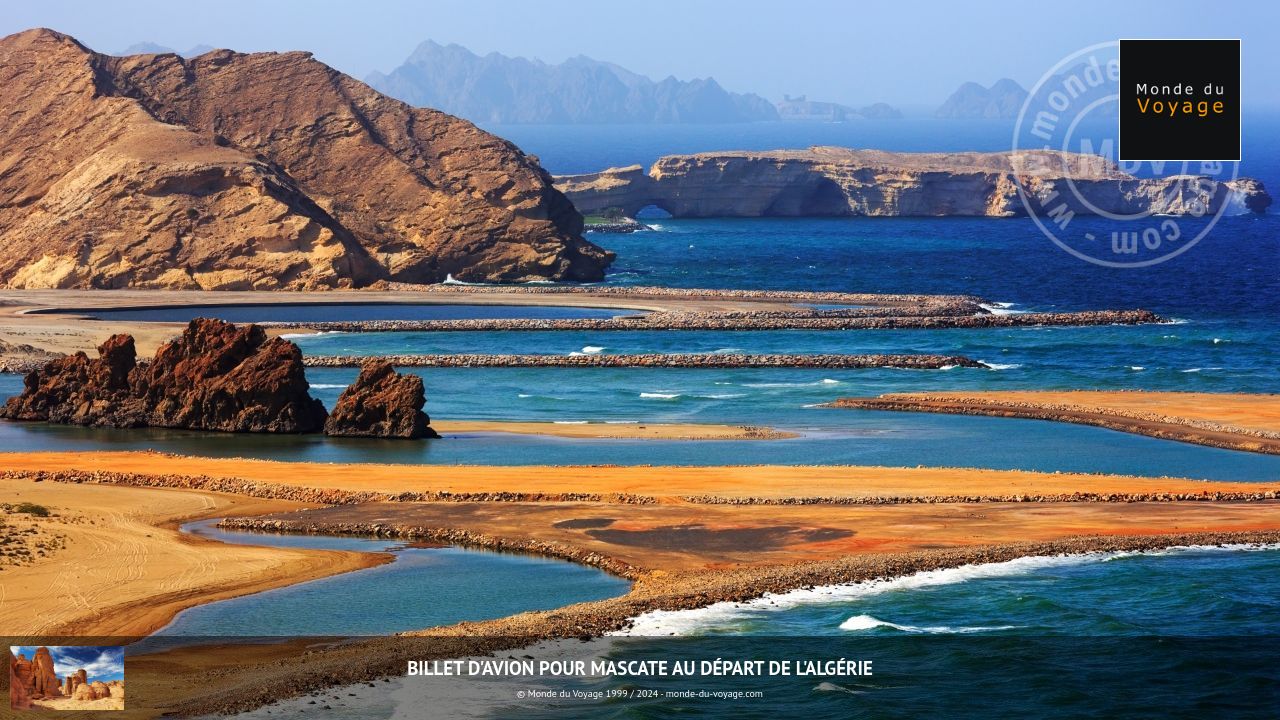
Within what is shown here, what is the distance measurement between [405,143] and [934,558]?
130646 mm

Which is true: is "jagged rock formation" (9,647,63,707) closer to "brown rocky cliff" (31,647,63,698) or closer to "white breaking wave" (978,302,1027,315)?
"brown rocky cliff" (31,647,63,698)

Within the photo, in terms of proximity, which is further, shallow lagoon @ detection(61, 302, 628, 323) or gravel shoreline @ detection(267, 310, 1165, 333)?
shallow lagoon @ detection(61, 302, 628, 323)

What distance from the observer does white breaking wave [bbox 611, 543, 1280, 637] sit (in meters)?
37.8

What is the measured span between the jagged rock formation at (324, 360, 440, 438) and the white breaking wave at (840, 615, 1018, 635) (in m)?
35.4

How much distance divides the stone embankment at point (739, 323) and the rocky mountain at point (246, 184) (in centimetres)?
2459

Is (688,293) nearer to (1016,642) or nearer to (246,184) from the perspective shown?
(246,184)

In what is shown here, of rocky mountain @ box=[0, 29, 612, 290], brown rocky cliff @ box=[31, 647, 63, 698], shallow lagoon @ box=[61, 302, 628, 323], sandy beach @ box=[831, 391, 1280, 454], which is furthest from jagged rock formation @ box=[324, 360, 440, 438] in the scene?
rocky mountain @ box=[0, 29, 612, 290]

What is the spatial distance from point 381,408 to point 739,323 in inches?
1854

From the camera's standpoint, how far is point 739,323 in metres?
115

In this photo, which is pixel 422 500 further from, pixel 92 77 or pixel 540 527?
pixel 92 77

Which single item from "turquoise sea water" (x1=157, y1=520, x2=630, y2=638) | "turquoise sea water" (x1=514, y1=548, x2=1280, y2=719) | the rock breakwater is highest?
the rock breakwater

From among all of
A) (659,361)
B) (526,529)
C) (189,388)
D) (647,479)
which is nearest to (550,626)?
(526,529)

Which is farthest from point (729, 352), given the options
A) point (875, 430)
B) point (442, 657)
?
point (442, 657)

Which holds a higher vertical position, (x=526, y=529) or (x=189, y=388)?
(x=189, y=388)
